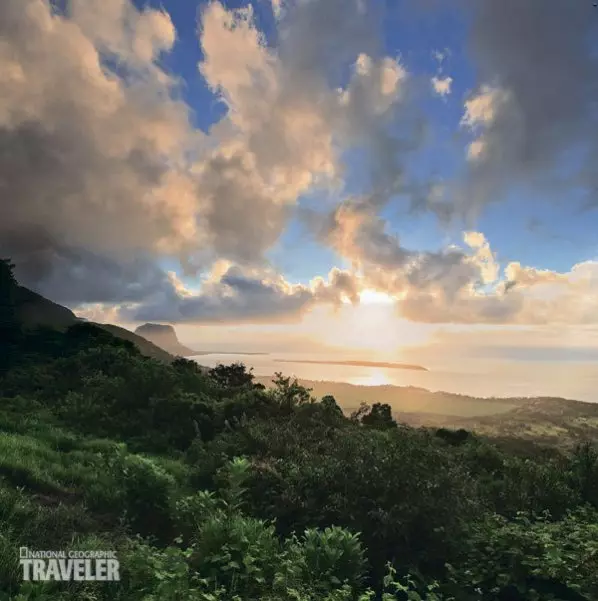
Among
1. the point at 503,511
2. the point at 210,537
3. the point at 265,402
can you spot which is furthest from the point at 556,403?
the point at 210,537

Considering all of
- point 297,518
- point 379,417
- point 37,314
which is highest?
point 37,314

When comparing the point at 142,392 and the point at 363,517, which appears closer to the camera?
the point at 363,517

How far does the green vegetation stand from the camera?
24.6ft

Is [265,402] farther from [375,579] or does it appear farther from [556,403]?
[556,403]

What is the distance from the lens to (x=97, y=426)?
20.0 m

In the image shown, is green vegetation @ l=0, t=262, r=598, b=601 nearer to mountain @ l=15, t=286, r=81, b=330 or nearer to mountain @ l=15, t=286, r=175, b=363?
mountain @ l=15, t=286, r=175, b=363

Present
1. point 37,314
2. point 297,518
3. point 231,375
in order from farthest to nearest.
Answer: point 37,314 < point 231,375 < point 297,518

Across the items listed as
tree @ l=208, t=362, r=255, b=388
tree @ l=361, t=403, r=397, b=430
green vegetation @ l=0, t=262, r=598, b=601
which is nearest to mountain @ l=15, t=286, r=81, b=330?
tree @ l=208, t=362, r=255, b=388

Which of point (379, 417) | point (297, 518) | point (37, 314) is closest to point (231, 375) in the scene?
point (379, 417)

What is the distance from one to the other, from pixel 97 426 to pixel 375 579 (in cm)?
1482

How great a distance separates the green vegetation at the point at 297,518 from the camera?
24.6 ft

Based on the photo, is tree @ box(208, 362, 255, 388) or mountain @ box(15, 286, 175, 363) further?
mountain @ box(15, 286, 175, 363)

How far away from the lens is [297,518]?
10.8 m

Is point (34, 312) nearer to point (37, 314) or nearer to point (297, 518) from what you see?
point (37, 314)
